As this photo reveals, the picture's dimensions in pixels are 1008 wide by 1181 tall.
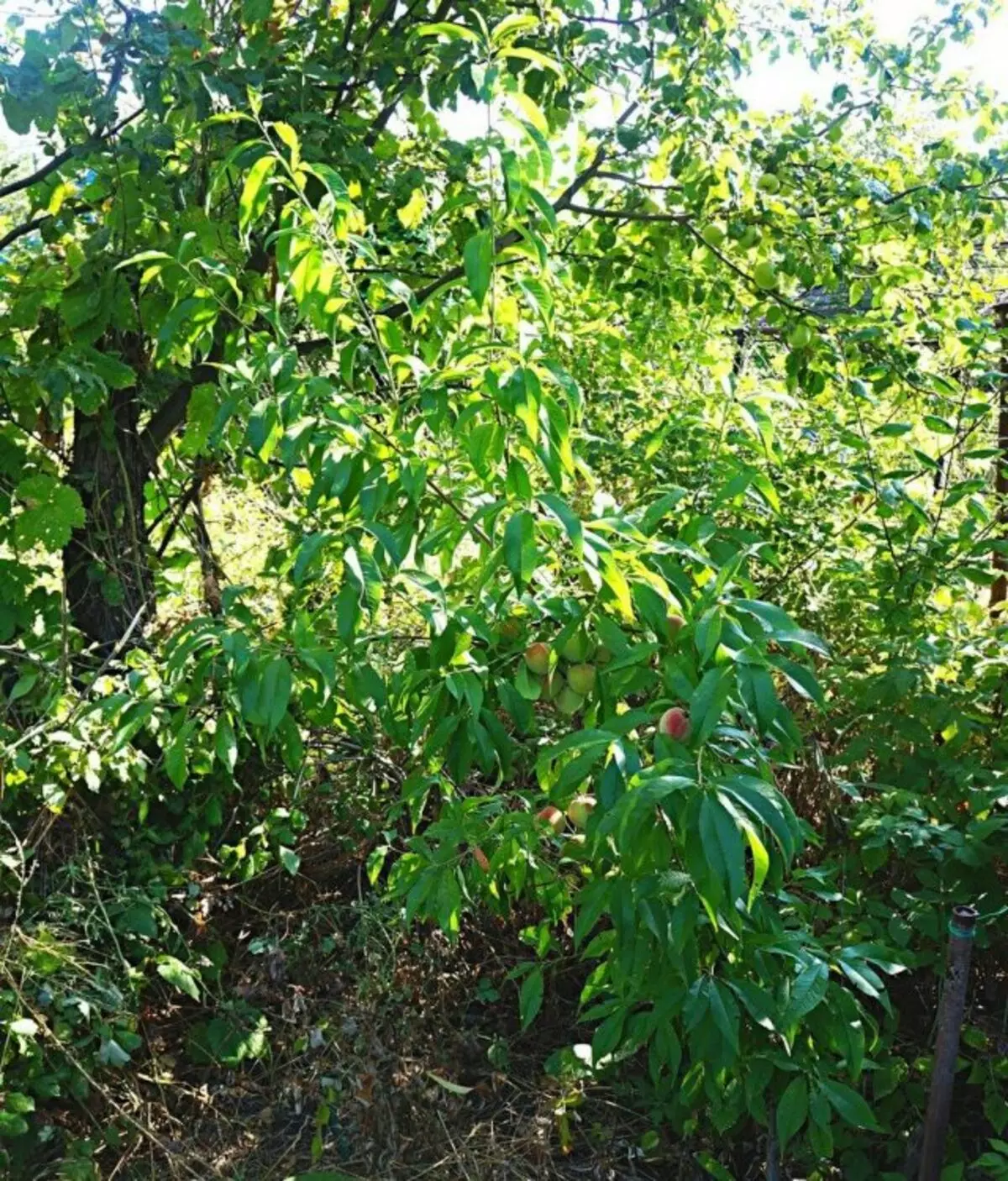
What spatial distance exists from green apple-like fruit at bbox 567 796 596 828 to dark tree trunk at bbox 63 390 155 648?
60.3 inches

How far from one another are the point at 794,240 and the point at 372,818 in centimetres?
181

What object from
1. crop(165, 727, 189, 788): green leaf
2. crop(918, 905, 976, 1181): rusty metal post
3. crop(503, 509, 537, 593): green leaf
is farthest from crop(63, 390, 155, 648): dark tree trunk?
crop(918, 905, 976, 1181): rusty metal post

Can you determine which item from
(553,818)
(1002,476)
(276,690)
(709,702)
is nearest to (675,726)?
(709,702)

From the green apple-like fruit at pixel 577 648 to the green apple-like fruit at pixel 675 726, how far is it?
6.0 inches

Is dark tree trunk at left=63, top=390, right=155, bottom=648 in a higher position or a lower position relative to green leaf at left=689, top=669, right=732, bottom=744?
higher

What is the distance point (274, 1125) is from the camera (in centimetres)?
275

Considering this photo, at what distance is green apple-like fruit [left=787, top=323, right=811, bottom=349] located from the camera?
114 inches

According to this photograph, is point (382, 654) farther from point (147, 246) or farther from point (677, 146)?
point (677, 146)

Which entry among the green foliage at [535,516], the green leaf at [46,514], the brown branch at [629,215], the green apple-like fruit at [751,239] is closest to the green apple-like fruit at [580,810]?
the green foliage at [535,516]

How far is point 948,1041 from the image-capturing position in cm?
204

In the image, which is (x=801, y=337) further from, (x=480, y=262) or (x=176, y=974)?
(x=176, y=974)

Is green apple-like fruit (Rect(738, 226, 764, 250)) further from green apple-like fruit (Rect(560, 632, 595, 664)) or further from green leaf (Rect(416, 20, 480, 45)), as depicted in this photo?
green apple-like fruit (Rect(560, 632, 595, 664))

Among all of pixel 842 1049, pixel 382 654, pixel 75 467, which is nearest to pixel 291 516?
pixel 75 467

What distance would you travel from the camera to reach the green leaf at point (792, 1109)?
1.95 m
